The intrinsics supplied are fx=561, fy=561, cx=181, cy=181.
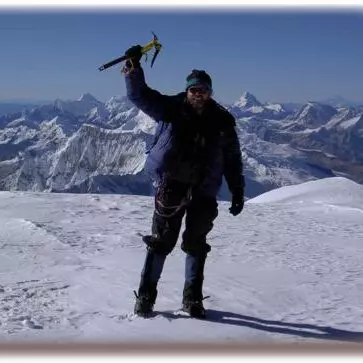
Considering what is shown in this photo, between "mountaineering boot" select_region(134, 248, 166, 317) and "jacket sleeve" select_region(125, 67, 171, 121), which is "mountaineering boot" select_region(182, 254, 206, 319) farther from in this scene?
"jacket sleeve" select_region(125, 67, 171, 121)

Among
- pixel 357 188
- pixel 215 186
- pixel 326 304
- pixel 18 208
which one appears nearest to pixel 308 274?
pixel 326 304

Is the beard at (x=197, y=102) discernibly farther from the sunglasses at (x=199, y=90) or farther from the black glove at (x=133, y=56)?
the black glove at (x=133, y=56)

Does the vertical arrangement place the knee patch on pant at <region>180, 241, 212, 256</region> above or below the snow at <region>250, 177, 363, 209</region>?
below

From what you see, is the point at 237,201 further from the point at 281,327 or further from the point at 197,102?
the point at 281,327

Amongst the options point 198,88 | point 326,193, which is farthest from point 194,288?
point 326,193

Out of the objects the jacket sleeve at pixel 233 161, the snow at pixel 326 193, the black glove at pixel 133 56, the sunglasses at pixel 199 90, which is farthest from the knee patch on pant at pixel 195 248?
the snow at pixel 326 193

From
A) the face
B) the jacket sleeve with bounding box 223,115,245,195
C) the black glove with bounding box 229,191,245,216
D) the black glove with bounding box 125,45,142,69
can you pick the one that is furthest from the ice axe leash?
the black glove with bounding box 229,191,245,216

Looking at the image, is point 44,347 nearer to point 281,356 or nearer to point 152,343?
point 152,343

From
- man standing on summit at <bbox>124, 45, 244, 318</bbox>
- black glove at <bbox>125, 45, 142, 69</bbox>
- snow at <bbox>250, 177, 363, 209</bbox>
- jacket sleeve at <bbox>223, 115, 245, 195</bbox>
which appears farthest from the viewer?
snow at <bbox>250, 177, 363, 209</bbox>
